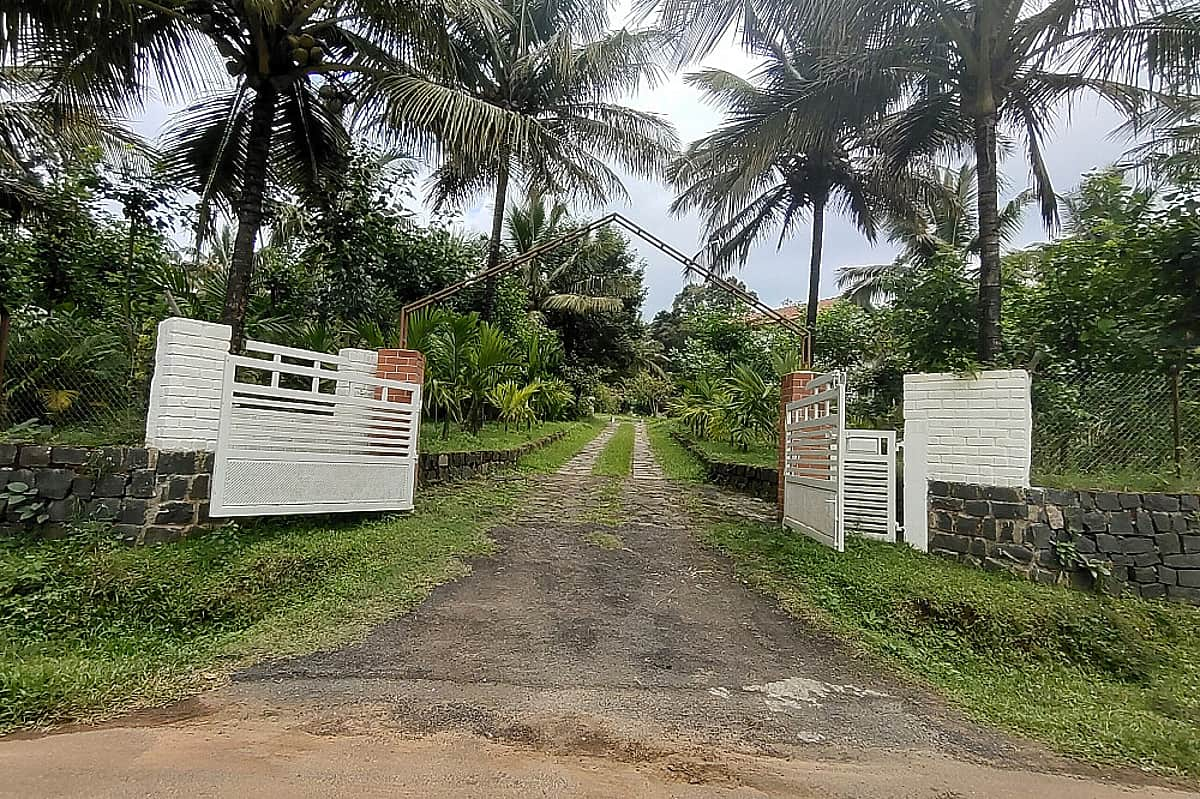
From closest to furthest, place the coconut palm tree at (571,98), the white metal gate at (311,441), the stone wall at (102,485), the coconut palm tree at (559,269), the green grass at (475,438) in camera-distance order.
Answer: the stone wall at (102,485), the white metal gate at (311,441), the green grass at (475,438), the coconut palm tree at (571,98), the coconut palm tree at (559,269)

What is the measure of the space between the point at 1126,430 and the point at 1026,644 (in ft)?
7.52

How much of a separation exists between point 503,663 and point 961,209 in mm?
12220

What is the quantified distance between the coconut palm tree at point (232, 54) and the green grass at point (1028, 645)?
17.5 feet

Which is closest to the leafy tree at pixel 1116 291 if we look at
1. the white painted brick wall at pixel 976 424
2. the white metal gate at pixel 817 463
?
the white painted brick wall at pixel 976 424

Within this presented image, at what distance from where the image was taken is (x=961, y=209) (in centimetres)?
1161

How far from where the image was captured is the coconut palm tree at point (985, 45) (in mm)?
5406

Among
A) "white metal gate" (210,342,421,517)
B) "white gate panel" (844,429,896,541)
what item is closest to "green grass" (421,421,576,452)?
"white metal gate" (210,342,421,517)

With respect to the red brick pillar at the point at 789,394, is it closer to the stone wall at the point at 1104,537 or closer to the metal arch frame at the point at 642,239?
the metal arch frame at the point at 642,239

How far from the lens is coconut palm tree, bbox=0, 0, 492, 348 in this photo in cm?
511

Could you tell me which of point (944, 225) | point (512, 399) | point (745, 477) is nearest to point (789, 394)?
point (745, 477)

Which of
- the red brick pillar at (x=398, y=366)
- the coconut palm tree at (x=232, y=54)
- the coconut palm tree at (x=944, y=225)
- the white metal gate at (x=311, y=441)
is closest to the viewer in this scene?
the white metal gate at (x=311, y=441)

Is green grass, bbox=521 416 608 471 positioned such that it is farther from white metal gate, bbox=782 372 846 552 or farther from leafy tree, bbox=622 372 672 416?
leafy tree, bbox=622 372 672 416

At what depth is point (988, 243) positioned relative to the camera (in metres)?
5.61

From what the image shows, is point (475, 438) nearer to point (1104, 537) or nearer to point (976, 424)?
point (976, 424)
